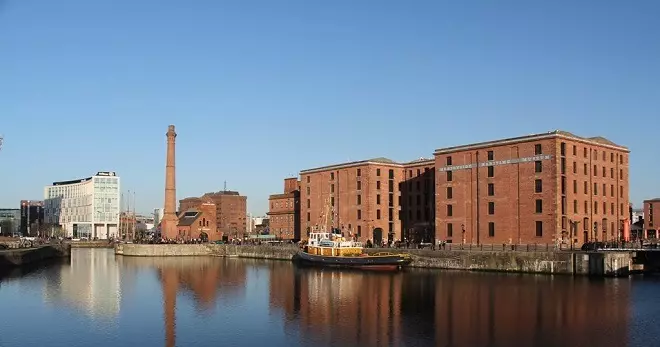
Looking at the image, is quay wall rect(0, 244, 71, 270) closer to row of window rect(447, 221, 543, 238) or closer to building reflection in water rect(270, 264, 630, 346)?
building reflection in water rect(270, 264, 630, 346)

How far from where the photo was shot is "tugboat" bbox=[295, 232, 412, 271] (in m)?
82.5

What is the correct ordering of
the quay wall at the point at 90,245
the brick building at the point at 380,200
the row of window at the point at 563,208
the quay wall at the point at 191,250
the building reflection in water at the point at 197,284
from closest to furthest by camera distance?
the building reflection in water at the point at 197,284 → the row of window at the point at 563,208 → the brick building at the point at 380,200 → the quay wall at the point at 191,250 → the quay wall at the point at 90,245

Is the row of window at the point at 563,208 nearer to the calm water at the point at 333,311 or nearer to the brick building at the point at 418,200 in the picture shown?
the calm water at the point at 333,311

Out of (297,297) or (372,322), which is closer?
(372,322)

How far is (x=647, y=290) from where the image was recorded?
55.5 m

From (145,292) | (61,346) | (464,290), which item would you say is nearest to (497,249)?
(464,290)

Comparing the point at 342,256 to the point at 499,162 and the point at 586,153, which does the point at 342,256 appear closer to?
the point at 499,162

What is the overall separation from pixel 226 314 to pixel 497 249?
46486 mm

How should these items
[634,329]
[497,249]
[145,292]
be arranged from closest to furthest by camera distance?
[634,329] < [145,292] < [497,249]

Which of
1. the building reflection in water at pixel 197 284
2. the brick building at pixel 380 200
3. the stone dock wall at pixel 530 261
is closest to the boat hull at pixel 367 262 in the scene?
Result: the stone dock wall at pixel 530 261

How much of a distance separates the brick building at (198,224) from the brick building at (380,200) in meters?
41.9

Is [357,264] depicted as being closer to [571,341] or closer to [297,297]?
[297,297]

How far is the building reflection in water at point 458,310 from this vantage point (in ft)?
117

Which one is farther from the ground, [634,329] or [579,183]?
[579,183]
